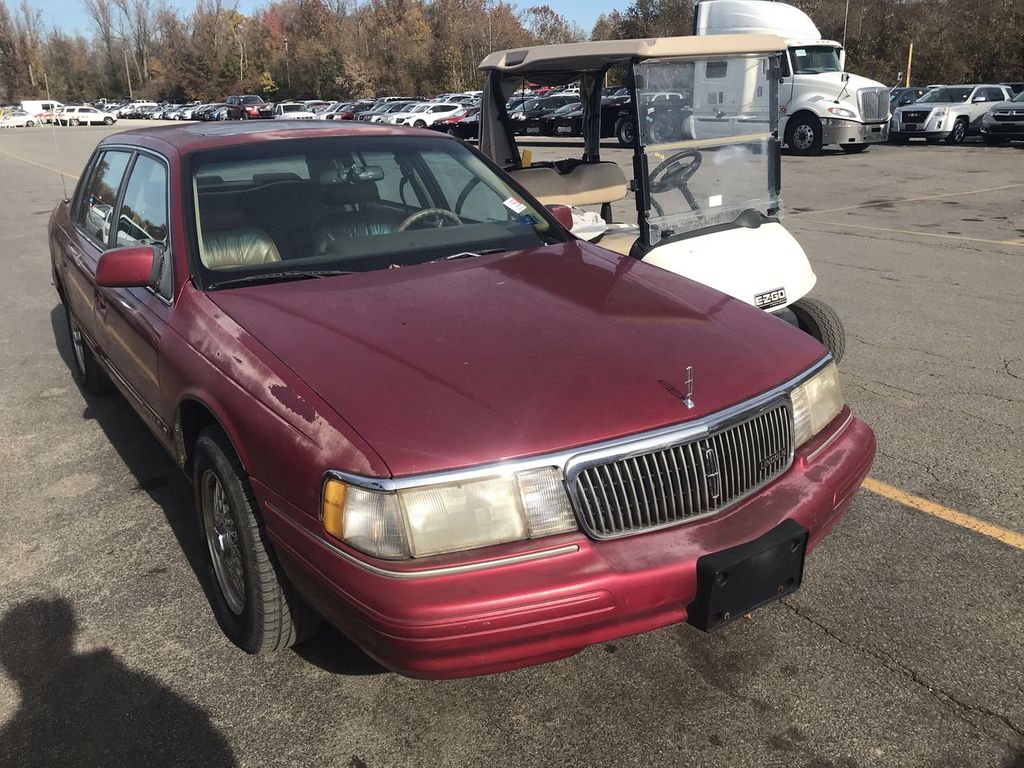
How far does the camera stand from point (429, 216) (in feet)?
12.0

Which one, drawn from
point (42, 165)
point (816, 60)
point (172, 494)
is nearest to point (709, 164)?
point (172, 494)

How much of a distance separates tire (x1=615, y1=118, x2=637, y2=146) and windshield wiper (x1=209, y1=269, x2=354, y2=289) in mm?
2323

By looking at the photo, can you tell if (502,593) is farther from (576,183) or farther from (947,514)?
(576,183)

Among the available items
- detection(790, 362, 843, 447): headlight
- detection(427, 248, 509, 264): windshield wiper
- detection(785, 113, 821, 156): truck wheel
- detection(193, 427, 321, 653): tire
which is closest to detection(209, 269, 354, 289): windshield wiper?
detection(427, 248, 509, 264): windshield wiper

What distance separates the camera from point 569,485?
214 cm

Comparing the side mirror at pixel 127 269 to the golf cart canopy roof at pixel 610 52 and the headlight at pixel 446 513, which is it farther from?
the golf cart canopy roof at pixel 610 52

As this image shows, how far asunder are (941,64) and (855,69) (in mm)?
3980

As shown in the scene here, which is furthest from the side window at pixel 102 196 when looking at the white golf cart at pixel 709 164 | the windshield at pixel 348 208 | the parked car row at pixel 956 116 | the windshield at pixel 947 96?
the windshield at pixel 947 96

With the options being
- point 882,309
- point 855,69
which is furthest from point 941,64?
point 882,309

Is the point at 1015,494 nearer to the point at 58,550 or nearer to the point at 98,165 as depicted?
the point at 58,550

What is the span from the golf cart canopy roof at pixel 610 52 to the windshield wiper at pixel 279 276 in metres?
2.29

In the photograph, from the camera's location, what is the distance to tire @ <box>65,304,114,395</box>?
16.5 ft

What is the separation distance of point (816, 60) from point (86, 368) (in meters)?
19.2

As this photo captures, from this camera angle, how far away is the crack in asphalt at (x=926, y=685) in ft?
7.80
